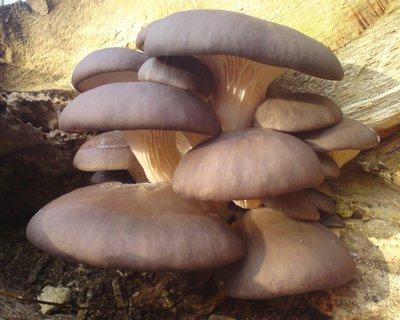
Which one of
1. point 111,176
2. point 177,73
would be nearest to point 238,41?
point 177,73

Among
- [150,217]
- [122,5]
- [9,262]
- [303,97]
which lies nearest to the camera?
[150,217]

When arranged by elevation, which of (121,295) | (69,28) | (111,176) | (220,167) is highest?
(69,28)

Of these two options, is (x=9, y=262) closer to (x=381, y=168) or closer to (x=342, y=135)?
(x=342, y=135)

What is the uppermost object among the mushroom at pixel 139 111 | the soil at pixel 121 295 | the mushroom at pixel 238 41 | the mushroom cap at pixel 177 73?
the mushroom at pixel 238 41

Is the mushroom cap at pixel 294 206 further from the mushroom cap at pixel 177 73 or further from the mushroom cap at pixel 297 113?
the mushroom cap at pixel 177 73

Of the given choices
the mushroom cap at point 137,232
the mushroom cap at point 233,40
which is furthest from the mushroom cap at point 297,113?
the mushroom cap at point 137,232

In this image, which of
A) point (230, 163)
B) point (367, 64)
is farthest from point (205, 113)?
point (367, 64)

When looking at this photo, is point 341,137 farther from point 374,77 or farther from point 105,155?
point 105,155
